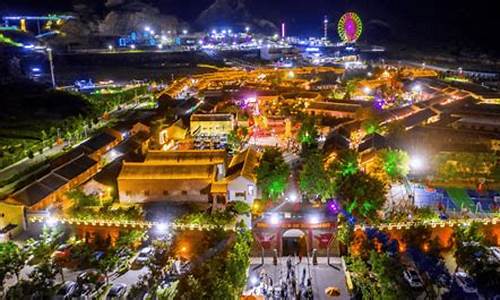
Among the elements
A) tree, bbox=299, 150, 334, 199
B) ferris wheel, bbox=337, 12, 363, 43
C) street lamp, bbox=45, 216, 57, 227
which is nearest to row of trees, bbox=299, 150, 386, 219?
tree, bbox=299, 150, 334, 199

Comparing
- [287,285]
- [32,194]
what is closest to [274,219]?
[287,285]

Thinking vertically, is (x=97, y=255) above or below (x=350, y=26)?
below

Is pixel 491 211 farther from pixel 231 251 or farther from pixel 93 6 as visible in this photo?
pixel 93 6

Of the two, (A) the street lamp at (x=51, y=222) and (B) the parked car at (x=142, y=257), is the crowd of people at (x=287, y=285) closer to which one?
(B) the parked car at (x=142, y=257)

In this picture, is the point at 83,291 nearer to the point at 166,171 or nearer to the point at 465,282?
the point at 166,171

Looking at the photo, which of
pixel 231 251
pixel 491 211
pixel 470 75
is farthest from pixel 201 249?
pixel 470 75

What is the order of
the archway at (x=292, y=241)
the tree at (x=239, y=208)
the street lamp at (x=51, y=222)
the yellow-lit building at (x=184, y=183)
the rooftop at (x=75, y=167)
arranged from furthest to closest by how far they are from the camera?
the rooftop at (x=75, y=167)
the yellow-lit building at (x=184, y=183)
the tree at (x=239, y=208)
the street lamp at (x=51, y=222)
the archway at (x=292, y=241)

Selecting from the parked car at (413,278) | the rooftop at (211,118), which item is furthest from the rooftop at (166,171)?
the rooftop at (211,118)
